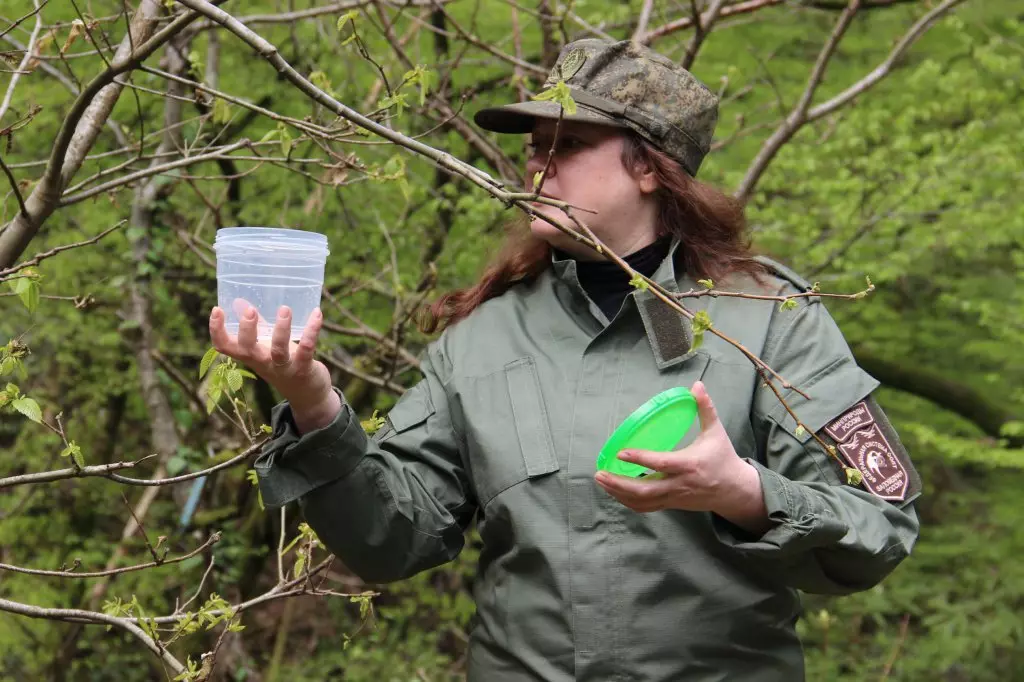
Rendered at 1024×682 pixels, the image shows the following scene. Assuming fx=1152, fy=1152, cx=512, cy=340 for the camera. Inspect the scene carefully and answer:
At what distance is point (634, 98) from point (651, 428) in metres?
0.96

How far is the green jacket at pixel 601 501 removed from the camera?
7.31 ft

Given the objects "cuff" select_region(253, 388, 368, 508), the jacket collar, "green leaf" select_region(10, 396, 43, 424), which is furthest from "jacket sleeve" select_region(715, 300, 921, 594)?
"green leaf" select_region(10, 396, 43, 424)

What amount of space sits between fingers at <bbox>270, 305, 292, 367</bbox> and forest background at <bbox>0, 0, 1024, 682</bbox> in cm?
239

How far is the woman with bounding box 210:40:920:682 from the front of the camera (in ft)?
7.18

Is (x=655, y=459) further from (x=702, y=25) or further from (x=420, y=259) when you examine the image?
(x=420, y=259)

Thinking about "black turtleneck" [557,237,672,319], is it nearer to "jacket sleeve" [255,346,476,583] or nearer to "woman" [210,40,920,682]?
"woman" [210,40,920,682]

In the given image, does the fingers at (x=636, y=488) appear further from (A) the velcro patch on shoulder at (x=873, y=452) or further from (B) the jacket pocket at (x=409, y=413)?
(B) the jacket pocket at (x=409, y=413)

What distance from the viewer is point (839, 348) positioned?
2.44m

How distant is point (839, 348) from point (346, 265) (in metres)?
3.49

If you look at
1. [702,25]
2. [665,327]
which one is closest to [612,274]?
[665,327]

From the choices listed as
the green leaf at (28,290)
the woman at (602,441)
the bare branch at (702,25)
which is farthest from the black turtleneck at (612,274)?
the bare branch at (702,25)

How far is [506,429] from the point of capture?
8.03 feet

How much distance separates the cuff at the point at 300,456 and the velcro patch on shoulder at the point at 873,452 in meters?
0.95

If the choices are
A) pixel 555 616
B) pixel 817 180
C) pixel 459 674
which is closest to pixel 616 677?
pixel 555 616
